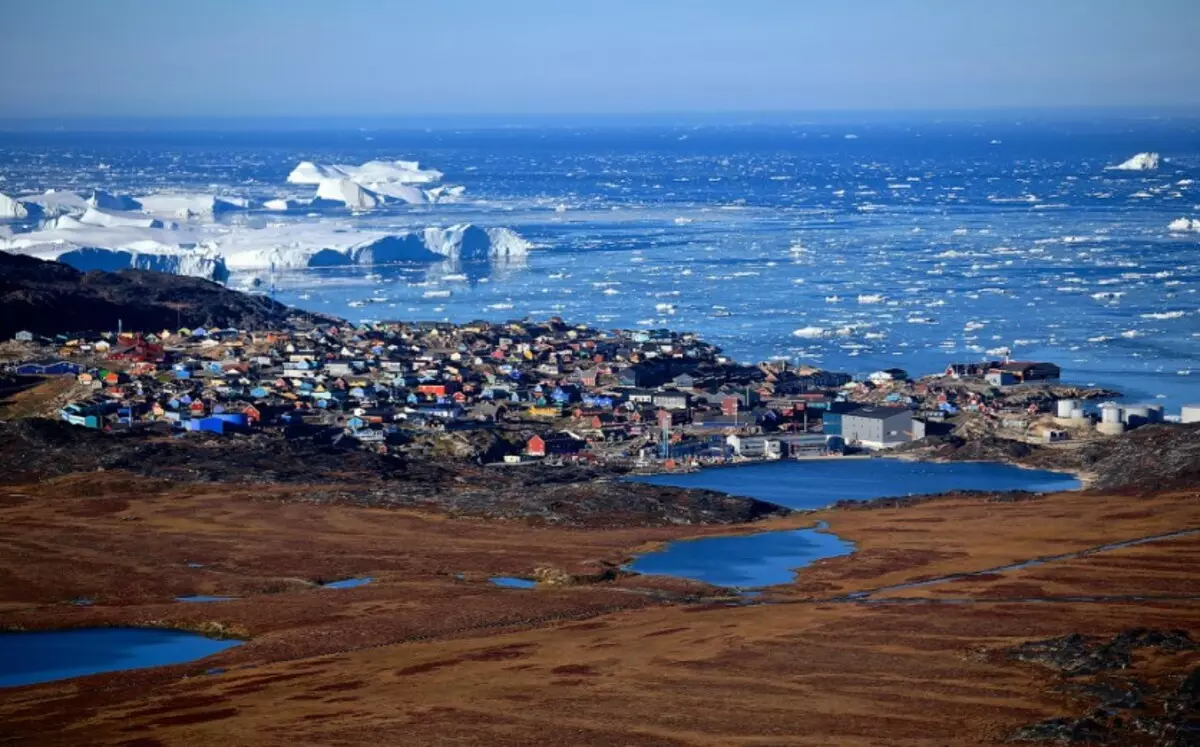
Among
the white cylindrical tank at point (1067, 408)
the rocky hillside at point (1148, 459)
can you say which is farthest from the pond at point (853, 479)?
the white cylindrical tank at point (1067, 408)

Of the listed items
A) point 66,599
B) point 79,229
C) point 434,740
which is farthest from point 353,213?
point 434,740

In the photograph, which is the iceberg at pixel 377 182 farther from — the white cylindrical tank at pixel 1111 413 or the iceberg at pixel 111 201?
the white cylindrical tank at pixel 1111 413

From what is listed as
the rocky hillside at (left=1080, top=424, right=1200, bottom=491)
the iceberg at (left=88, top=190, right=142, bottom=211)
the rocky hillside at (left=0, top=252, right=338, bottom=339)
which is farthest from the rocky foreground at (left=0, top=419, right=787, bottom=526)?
the iceberg at (left=88, top=190, right=142, bottom=211)

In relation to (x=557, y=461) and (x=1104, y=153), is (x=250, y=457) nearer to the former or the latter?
(x=557, y=461)

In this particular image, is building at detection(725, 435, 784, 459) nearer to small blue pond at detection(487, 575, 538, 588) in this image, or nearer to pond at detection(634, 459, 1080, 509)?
pond at detection(634, 459, 1080, 509)

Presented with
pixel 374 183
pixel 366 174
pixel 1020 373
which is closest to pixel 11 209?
pixel 374 183

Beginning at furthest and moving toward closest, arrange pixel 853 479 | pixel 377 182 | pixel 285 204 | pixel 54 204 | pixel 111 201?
1. pixel 377 182
2. pixel 285 204
3. pixel 111 201
4. pixel 54 204
5. pixel 853 479

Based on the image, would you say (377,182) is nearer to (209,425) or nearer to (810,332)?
(810,332)
